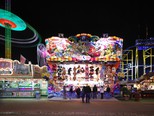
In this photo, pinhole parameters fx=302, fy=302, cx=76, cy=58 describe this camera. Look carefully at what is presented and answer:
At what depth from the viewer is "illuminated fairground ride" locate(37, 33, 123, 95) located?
3438 centimetres

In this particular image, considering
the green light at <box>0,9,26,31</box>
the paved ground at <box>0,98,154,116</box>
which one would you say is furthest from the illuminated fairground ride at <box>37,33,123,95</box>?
the paved ground at <box>0,98,154,116</box>

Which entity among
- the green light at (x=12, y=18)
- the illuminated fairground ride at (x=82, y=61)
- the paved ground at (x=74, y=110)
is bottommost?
the paved ground at (x=74, y=110)

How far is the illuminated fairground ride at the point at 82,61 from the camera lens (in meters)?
34.4

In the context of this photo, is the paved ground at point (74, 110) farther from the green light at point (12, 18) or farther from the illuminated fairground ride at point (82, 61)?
the illuminated fairground ride at point (82, 61)

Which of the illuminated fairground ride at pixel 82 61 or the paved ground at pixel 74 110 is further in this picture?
the illuminated fairground ride at pixel 82 61

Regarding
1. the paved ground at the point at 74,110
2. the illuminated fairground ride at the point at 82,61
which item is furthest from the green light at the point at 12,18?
the paved ground at the point at 74,110

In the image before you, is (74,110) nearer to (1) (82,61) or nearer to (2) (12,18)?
(2) (12,18)

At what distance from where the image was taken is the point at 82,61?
1355 inches

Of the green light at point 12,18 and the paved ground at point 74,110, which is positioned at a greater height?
the green light at point 12,18

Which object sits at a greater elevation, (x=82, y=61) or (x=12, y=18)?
(x=12, y=18)

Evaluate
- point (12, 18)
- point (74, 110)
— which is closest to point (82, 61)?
point (12, 18)

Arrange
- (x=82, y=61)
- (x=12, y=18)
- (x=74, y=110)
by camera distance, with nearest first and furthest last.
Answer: (x=74, y=110), (x=12, y=18), (x=82, y=61)

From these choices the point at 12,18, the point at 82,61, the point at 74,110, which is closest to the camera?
the point at 74,110

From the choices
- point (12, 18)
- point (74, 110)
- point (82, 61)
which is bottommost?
point (74, 110)
